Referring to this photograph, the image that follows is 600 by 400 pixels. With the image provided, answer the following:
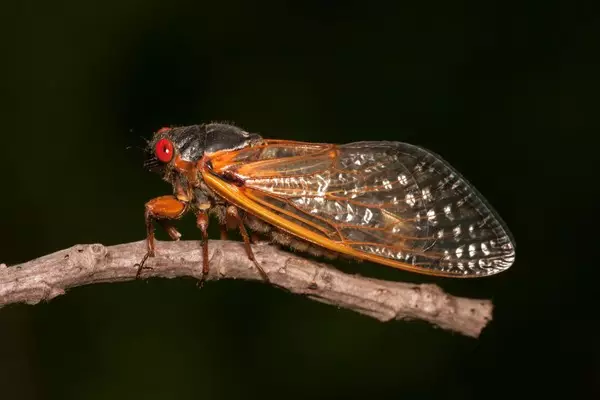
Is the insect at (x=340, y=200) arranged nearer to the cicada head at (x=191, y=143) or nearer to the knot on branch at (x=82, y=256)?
the cicada head at (x=191, y=143)

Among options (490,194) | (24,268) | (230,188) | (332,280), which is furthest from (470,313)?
(24,268)

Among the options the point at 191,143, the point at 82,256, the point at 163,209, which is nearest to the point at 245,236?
the point at 163,209

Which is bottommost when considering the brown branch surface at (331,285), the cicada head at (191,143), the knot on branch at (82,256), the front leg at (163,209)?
the brown branch surface at (331,285)

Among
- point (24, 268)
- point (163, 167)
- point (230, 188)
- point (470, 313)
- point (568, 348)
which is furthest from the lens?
point (568, 348)

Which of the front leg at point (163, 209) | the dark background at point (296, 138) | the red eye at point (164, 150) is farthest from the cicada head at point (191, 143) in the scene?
the dark background at point (296, 138)

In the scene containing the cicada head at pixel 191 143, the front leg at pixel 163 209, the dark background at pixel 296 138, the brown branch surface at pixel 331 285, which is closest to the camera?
the brown branch surface at pixel 331 285

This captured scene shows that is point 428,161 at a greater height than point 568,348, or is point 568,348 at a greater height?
point 428,161

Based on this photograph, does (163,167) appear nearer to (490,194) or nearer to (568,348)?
(490,194)
